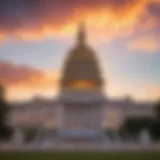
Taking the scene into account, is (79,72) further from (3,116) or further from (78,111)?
(3,116)

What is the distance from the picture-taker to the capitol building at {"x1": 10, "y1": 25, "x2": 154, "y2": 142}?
8.25 ft

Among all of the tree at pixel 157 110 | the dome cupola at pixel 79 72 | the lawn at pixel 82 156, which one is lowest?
the lawn at pixel 82 156

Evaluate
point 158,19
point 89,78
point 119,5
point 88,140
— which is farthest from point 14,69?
point 158,19

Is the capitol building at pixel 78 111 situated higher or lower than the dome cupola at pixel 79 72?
lower

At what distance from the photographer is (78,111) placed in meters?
2.60

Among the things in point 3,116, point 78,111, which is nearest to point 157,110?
point 78,111

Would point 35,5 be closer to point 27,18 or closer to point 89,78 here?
point 27,18

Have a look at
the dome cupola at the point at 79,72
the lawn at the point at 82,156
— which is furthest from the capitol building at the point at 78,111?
the lawn at the point at 82,156

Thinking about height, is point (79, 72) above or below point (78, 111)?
above

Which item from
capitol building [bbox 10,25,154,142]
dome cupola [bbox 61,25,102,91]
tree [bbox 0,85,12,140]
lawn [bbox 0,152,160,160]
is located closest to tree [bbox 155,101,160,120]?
capitol building [bbox 10,25,154,142]

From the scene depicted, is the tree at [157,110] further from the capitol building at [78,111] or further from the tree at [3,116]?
the tree at [3,116]

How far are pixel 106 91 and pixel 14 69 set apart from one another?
75 cm

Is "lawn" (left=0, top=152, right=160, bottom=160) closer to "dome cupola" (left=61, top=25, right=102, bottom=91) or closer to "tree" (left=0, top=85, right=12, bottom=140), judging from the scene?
"tree" (left=0, top=85, right=12, bottom=140)

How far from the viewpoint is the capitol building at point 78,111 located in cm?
252
